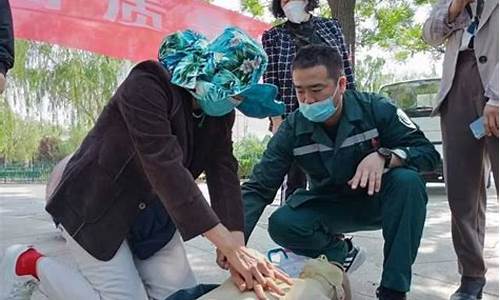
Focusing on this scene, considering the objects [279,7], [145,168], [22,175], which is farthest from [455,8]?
[22,175]

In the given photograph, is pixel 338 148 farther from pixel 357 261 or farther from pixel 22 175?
pixel 22 175

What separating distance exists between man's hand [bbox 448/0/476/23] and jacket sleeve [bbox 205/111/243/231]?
0.99 metres

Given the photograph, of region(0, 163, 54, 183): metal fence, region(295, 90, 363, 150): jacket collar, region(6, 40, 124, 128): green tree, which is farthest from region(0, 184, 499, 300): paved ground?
region(6, 40, 124, 128): green tree

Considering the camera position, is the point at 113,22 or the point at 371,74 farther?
the point at 371,74

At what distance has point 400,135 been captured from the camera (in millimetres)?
2389

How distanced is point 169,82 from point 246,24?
15.4 feet

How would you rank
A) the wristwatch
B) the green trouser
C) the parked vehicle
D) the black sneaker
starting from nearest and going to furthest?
the green trouser
the wristwatch
the black sneaker
the parked vehicle

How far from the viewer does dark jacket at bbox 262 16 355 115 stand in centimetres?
324

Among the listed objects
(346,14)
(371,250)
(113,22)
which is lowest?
(371,250)

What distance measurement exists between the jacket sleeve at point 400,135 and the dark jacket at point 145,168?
0.69m

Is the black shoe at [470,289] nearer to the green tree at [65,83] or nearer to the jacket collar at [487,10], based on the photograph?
the jacket collar at [487,10]

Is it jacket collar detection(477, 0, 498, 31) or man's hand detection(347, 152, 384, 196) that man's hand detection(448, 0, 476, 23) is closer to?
jacket collar detection(477, 0, 498, 31)

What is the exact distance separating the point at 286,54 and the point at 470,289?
5.08 feet

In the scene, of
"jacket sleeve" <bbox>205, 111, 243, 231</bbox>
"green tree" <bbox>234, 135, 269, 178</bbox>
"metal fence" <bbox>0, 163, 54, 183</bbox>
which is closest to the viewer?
"jacket sleeve" <bbox>205, 111, 243, 231</bbox>
